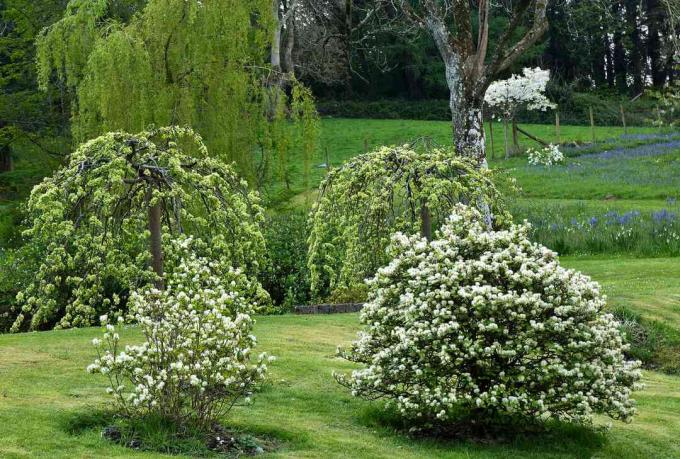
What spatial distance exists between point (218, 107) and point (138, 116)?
1.89m

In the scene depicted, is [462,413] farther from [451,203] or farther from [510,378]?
[451,203]

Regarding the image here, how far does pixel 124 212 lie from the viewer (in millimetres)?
15523

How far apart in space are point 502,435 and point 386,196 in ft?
19.4

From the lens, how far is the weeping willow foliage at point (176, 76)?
18.8 metres

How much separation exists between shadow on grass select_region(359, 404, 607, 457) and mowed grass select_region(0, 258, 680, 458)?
19mm

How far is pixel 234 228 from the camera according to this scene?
14930 millimetres

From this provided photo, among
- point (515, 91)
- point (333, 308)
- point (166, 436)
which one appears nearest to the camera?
point (166, 436)

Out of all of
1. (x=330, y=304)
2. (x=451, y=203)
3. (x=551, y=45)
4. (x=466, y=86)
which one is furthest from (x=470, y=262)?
(x=551, y=45)

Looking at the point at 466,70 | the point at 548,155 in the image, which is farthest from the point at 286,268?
the point at 548,155

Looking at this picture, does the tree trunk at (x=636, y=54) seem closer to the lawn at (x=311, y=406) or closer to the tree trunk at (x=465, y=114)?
the lawn at (x=311, y=406)

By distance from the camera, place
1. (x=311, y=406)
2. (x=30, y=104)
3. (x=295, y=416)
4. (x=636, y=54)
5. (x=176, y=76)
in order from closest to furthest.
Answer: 1. (x=295, y=416)
2. (x=311, y=406)
3. (x=176, y=76)
4. (x=30, y=104)
5. (x=636, y=54)

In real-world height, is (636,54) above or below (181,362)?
above

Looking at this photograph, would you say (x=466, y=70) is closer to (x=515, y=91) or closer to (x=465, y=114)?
(x=465, y=114)

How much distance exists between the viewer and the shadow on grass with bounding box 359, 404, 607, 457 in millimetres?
10078
